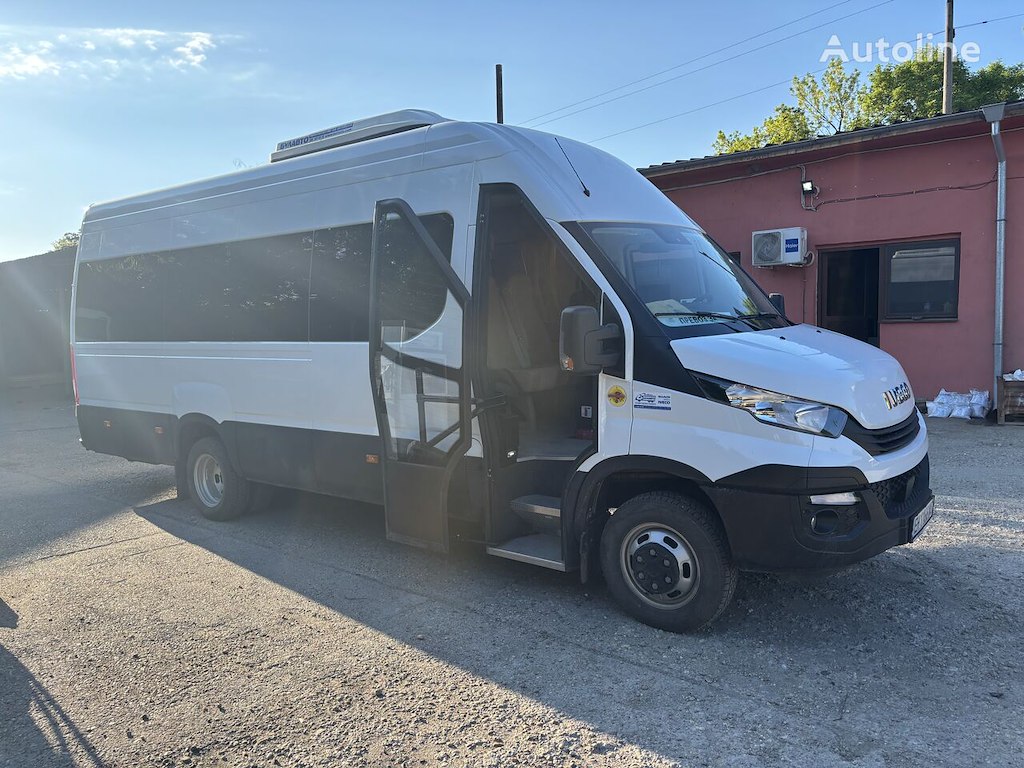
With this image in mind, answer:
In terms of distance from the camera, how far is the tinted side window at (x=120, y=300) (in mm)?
7430

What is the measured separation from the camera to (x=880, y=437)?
391 centimetres

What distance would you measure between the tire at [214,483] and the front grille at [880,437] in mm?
5150

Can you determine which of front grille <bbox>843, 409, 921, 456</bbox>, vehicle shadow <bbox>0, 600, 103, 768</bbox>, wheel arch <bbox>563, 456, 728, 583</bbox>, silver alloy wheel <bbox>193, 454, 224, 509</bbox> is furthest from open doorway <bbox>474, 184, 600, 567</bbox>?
silver alloy wheel <bbox>193, 454, 224, 509</bbox>

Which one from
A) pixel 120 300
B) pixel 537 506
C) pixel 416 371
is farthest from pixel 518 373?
pixel 120 300

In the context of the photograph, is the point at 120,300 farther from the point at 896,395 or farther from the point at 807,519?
the point at 896,395

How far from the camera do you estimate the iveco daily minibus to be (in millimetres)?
3873

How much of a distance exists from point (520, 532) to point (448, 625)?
0.79 m

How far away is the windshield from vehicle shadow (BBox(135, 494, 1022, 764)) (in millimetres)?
1733

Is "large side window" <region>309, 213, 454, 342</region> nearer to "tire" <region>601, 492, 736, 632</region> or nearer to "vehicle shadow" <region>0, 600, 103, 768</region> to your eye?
"tire" <region>601, 492, 736, 632</region>

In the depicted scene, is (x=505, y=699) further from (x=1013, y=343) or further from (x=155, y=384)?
(x=1013, y=343)

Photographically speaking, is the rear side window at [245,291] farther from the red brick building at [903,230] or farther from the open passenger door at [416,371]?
the red brick building at [903,230]

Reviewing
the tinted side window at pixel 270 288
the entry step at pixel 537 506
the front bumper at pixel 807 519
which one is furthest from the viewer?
the tinted side window at pixel 270 288

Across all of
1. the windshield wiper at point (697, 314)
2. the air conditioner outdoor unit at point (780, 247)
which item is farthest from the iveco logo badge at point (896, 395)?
the air conditioner outdoor unit at point (780, 247)

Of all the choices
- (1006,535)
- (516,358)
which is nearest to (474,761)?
(516,358)
